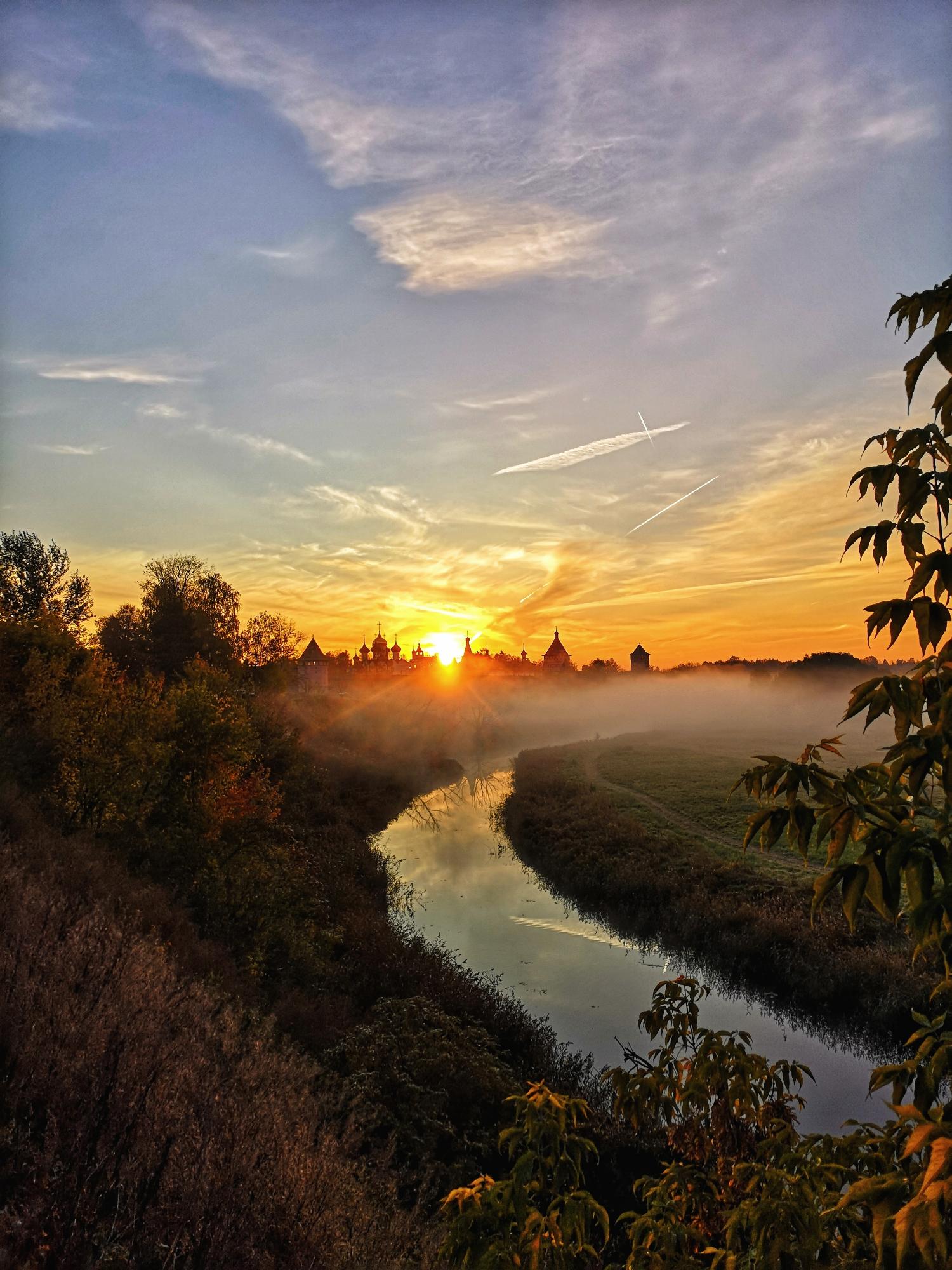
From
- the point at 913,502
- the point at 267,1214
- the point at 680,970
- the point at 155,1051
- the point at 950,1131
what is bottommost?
the point at 680,970

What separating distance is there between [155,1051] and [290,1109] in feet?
5.25

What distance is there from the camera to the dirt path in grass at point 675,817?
2636 centimetres

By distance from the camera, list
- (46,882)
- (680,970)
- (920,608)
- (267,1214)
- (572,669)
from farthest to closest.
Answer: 1. (572,669)
2. (680,970)
3. (46,882)
4. (267,1214)
5. (920,608)

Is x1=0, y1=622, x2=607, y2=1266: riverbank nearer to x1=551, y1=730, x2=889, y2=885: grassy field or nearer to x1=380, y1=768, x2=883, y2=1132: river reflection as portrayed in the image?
x1=380, y1=768, x2=883, y2=1132: river reflection

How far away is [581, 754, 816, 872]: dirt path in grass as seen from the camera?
26.4 meters

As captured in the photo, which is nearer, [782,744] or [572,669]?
[782,744]

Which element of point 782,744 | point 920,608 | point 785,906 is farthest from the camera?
point 782,744

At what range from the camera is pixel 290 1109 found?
6941mm

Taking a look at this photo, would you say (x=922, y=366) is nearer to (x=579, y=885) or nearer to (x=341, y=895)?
(x=341, y=895)

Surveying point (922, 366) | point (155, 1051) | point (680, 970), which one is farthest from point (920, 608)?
point (680, 970)

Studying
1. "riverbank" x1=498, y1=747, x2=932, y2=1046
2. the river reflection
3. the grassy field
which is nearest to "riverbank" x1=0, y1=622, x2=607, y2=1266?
the river reflection

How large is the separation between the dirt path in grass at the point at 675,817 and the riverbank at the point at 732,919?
1.54 metres

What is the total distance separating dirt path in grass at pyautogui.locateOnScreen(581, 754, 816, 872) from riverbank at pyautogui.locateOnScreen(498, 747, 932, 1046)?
154 cm

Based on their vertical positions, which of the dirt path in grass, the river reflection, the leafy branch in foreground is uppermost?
the leafy branch in foreground
